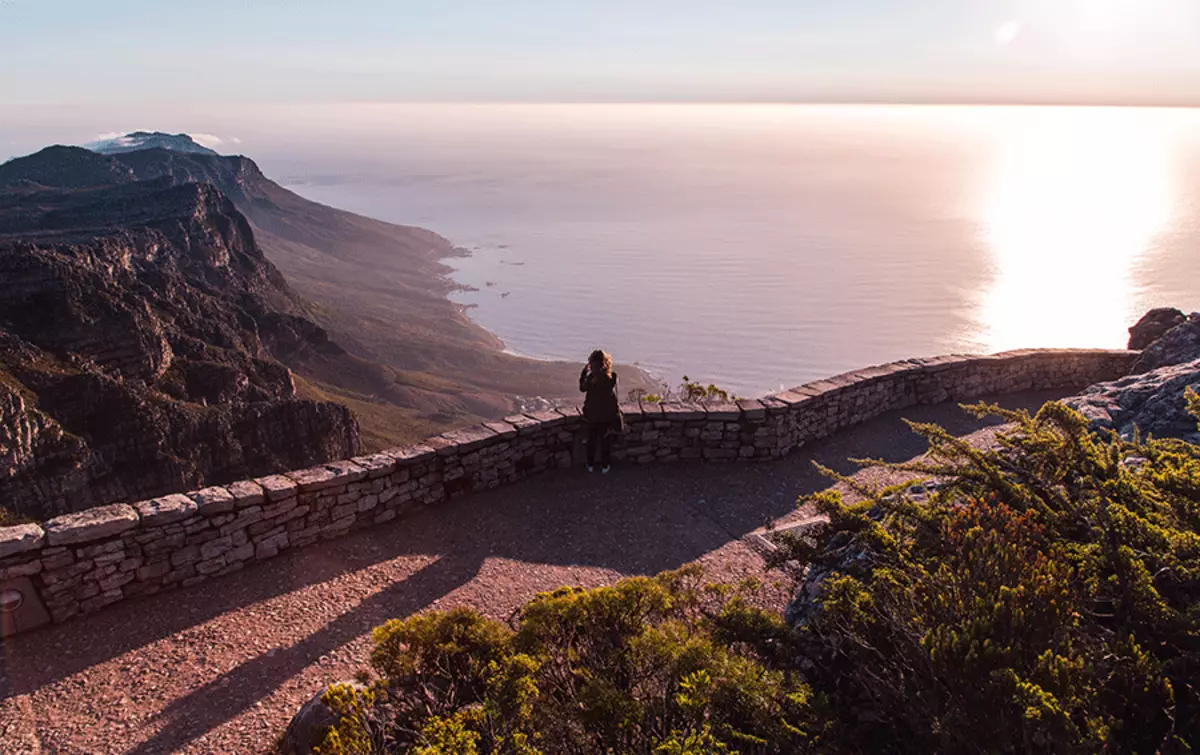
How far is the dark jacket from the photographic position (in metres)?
9.30

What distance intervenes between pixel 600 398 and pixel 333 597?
397 centimetres

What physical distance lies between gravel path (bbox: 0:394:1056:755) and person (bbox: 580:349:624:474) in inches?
21.4

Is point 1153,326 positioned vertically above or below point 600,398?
above

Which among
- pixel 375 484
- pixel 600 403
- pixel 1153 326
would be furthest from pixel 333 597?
pixel 1153 326

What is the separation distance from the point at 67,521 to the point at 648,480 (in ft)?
21.3

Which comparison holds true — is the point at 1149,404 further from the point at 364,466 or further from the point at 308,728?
the point at 308,728

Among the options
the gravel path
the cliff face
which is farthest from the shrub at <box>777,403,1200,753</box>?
the cliff face

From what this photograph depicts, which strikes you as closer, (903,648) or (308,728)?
(903,648)

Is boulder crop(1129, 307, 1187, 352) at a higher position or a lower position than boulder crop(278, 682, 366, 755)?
higher

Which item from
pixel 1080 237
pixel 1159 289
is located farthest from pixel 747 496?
pixel 1080 237

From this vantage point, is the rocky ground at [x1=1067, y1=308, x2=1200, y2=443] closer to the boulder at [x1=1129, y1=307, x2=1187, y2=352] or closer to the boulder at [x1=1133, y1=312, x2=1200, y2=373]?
the boulder at [x1=1133, y1=312, x2=1200, y2=373]

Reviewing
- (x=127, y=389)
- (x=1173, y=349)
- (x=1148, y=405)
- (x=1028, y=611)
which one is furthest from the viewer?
(x=127, y=389)

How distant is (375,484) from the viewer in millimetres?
8258

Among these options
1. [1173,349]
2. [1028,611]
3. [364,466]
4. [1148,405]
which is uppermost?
[1173,349]
